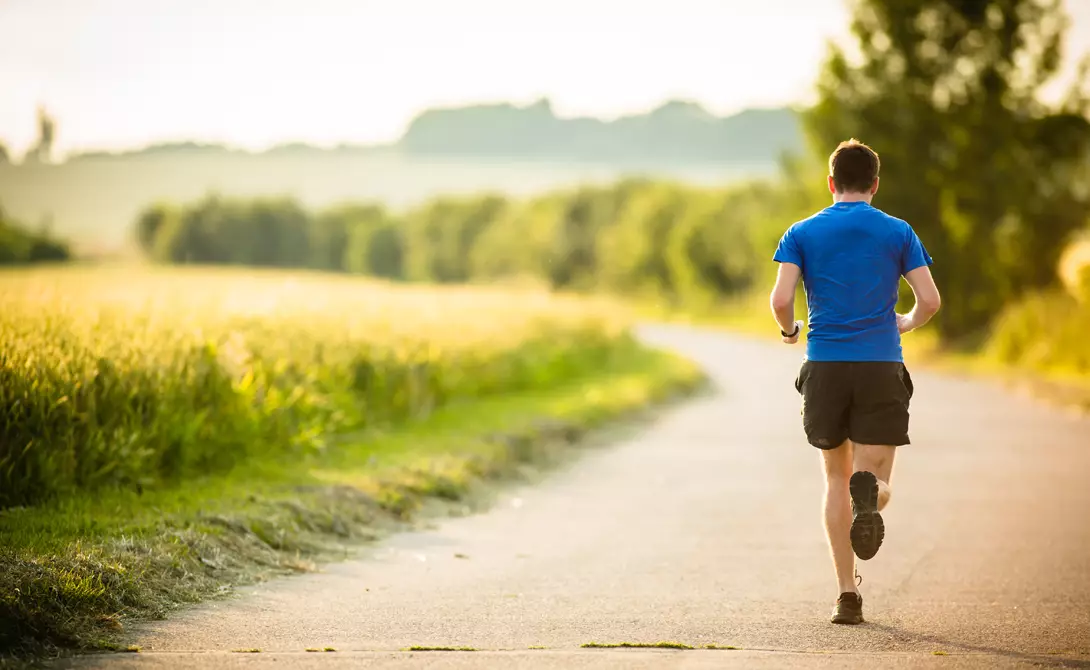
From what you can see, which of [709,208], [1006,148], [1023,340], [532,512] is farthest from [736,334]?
[532,512]

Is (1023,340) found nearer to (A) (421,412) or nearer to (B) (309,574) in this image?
(A) (421,412)

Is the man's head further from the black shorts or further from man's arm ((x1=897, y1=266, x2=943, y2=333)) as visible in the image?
the black shorts

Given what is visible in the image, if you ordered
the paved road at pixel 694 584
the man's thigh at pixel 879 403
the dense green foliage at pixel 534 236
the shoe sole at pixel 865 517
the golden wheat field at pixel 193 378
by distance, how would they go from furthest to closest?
the dense green foliage at pixel 534 236 < the golden wheat field at pixel 193 378 < the man's thigh at pixel 879 403 < the shoe sole at pixel 865 517 < the paved road at pixel 694 584

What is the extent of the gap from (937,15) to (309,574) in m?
33.1

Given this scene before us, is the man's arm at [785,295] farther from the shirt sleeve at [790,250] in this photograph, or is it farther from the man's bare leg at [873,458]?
the man's bare leg at [873,458]

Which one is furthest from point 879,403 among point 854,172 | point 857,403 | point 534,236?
point 534,236

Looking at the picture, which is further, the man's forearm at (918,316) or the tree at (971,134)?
the tree at (971,134)

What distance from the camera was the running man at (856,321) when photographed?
6500 millimetres

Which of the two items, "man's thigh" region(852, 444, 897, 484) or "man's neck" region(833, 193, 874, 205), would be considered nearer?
"man's thigh" region(852, 444, 897, 484)

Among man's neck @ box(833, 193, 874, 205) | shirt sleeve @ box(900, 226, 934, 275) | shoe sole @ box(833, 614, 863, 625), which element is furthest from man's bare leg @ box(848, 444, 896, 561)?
man's neck @ box(833, 193, 874, 205)

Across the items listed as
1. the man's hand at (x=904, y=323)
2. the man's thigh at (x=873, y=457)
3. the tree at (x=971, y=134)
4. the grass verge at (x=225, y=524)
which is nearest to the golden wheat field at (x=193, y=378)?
the grass verge at (x=225, y=524)

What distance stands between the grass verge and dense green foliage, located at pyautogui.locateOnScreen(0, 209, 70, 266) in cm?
3619

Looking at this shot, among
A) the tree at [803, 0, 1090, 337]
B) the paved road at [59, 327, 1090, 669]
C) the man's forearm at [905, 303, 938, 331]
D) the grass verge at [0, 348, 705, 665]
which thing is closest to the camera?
the paved road at [59, 327, 1090, 669]

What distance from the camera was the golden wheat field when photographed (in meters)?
9.21
